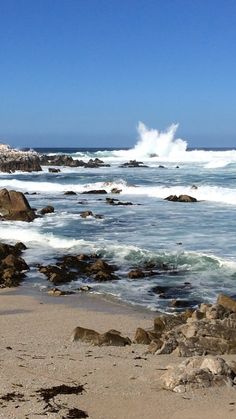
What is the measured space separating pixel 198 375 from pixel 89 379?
111cm

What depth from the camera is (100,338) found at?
7.45m

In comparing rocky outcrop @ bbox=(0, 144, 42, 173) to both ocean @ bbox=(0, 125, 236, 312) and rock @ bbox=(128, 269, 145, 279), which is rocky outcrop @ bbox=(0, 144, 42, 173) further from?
rock @ bbox=(128, 269, 145, 279)

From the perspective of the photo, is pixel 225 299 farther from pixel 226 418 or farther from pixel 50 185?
pixel 50 185

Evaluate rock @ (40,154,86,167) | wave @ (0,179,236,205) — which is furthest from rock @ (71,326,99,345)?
rock @ (40,154,86,167)

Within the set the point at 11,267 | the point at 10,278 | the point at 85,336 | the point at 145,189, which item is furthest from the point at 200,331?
the point at 145,189

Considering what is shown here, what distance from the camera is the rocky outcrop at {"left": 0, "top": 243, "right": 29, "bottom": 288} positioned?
12.3 meters

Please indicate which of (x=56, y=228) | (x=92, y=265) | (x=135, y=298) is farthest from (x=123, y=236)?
(x=135, y=298)

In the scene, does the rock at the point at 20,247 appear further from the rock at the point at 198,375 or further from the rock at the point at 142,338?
the rock at the point at 198,375

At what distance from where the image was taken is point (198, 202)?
28062 mm

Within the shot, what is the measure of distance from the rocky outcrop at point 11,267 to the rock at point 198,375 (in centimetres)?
683

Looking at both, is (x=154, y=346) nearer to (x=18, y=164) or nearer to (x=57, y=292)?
(x=57, y=292)

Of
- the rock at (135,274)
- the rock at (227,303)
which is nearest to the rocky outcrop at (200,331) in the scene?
the rock at (227,303)

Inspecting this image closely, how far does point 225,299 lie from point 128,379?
161 inches

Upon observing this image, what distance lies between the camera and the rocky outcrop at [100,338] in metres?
7.41
